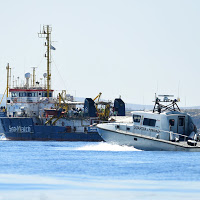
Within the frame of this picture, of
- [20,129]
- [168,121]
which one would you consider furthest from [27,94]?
[168,121]

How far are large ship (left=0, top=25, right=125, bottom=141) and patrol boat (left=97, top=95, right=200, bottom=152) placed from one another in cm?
4131

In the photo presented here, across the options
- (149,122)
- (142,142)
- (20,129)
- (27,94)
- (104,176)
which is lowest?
(104,176)

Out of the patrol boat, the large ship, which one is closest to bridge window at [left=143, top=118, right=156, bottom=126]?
the patrol boat

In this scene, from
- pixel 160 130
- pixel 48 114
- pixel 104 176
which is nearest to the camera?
pixel 104 176

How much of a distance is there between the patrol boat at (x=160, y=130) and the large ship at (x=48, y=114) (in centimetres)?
4131

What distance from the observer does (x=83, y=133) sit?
9831 cm

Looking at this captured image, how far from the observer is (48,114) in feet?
328

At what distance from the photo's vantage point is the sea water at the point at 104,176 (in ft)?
102

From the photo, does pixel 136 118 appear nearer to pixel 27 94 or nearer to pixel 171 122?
pixel 171 122

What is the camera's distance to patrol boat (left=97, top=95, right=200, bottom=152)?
51.4m

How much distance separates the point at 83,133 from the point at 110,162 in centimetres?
5272

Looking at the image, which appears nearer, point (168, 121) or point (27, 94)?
Answer: point (168, 121)

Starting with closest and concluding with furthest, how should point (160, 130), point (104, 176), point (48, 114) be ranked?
1. point (104, 176)
2. point (160, 130)
3. point (48, 114)

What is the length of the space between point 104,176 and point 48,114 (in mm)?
62821
